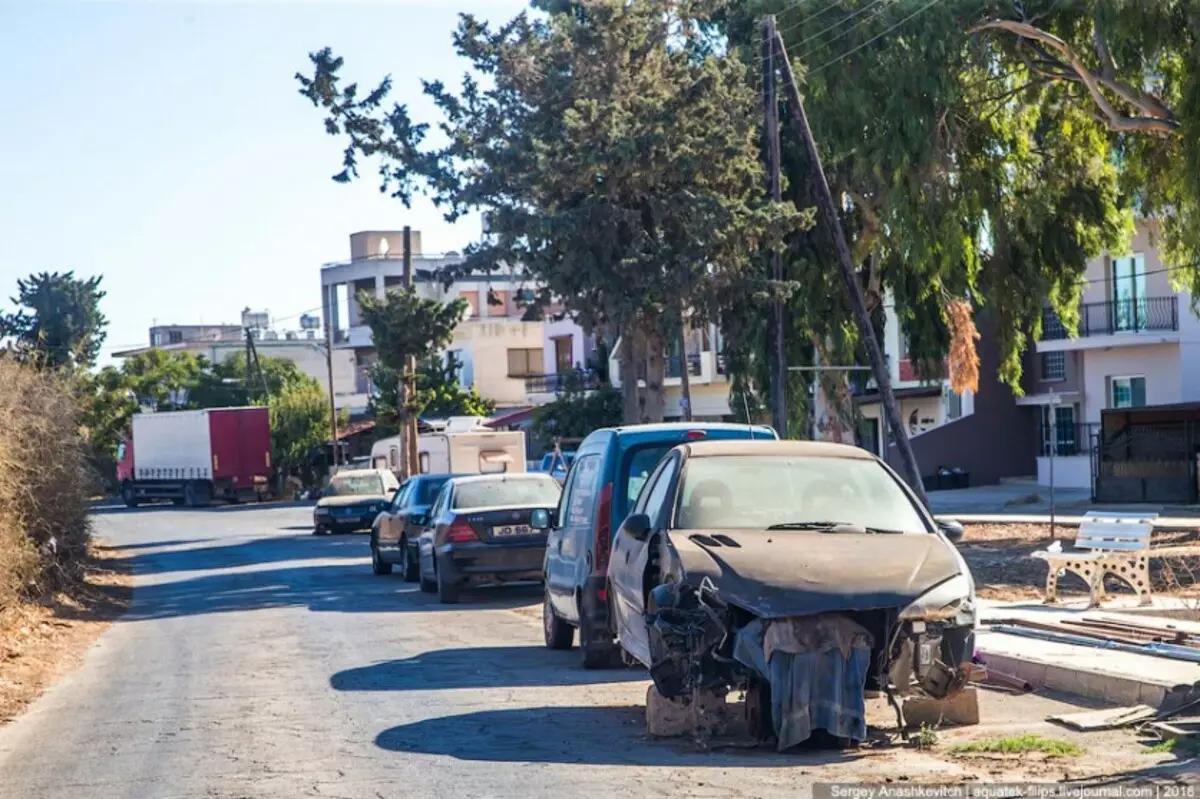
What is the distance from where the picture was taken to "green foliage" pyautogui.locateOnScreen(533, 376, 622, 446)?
60.2 meters

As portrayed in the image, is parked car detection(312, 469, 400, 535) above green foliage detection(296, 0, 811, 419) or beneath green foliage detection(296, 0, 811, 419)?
beneath

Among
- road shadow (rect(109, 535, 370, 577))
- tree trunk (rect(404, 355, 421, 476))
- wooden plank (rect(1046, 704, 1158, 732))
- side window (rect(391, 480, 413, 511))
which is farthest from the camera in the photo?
tree trunk (rect(404, 355, 421, 476))

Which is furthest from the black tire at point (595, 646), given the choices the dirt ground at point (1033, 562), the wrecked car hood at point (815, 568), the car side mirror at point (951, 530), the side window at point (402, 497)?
the side window at point (402, 497)

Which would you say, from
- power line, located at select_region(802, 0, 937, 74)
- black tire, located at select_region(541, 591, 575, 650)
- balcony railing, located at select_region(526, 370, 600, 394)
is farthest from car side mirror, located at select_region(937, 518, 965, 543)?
balcony railing, located at select_region(526, 370, 600, 394)

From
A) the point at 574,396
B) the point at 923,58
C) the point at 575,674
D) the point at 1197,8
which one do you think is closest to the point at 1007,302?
the point at 923,58

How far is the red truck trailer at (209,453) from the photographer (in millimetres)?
65250

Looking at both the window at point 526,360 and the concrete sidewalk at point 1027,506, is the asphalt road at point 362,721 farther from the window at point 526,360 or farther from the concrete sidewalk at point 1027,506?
the window at point 526,360

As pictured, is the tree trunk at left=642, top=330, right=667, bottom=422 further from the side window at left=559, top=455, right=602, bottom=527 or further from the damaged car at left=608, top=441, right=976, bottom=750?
the damaged car at left=608, top=441, right=976, bottom=750

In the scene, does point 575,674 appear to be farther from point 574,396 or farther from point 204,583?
point 574,396

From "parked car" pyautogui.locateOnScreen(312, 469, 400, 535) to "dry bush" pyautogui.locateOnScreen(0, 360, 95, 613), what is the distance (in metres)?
12.4

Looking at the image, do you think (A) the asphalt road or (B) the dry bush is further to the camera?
(B) the dry bush

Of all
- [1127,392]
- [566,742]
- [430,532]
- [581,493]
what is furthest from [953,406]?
[566,742]

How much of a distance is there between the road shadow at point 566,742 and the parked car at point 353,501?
29828mm

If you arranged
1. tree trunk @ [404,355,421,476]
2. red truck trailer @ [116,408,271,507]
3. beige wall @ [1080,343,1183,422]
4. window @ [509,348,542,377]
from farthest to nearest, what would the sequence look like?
1. window @ [509,348,542,377]
2. red truck trailer @ [116,408,271,507]
3. tree trunk @ [404,355,421,476]
4. beige wall @ [1080,343,1183,422]
